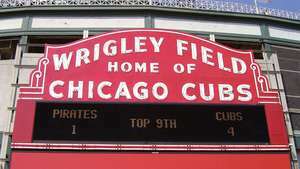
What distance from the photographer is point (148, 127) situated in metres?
9.87

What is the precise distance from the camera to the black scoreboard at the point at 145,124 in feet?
31.8

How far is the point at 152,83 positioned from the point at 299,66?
514 centimetres

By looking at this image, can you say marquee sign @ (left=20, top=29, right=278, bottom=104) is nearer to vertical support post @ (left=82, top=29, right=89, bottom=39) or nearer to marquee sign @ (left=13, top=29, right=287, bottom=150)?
marquee sign @ (left=13, top=29, right=287, bottom=150)

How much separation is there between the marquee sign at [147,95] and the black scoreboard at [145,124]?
2cm

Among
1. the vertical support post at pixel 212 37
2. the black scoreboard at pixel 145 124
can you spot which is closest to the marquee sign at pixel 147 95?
the black scoreboard at pixel 145 124

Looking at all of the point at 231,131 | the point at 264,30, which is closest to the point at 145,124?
the point at 231,131

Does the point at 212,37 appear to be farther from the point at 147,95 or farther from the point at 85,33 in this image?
the point at 85,33

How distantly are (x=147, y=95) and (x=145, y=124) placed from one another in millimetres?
895

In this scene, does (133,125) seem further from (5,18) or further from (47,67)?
(5,18)

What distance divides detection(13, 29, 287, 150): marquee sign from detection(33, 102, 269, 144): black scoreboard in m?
0.02

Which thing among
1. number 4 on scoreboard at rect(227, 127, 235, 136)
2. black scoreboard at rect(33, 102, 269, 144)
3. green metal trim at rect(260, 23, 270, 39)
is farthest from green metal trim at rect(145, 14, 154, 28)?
number 4 on scoreboard at rect(227, 127, 235, 136)

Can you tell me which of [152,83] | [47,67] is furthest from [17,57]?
Answer: [152,83]

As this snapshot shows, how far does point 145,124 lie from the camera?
9891mm

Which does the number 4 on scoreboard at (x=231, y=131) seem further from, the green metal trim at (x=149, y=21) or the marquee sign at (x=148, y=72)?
the green metal trim at (x=149, y=21)
